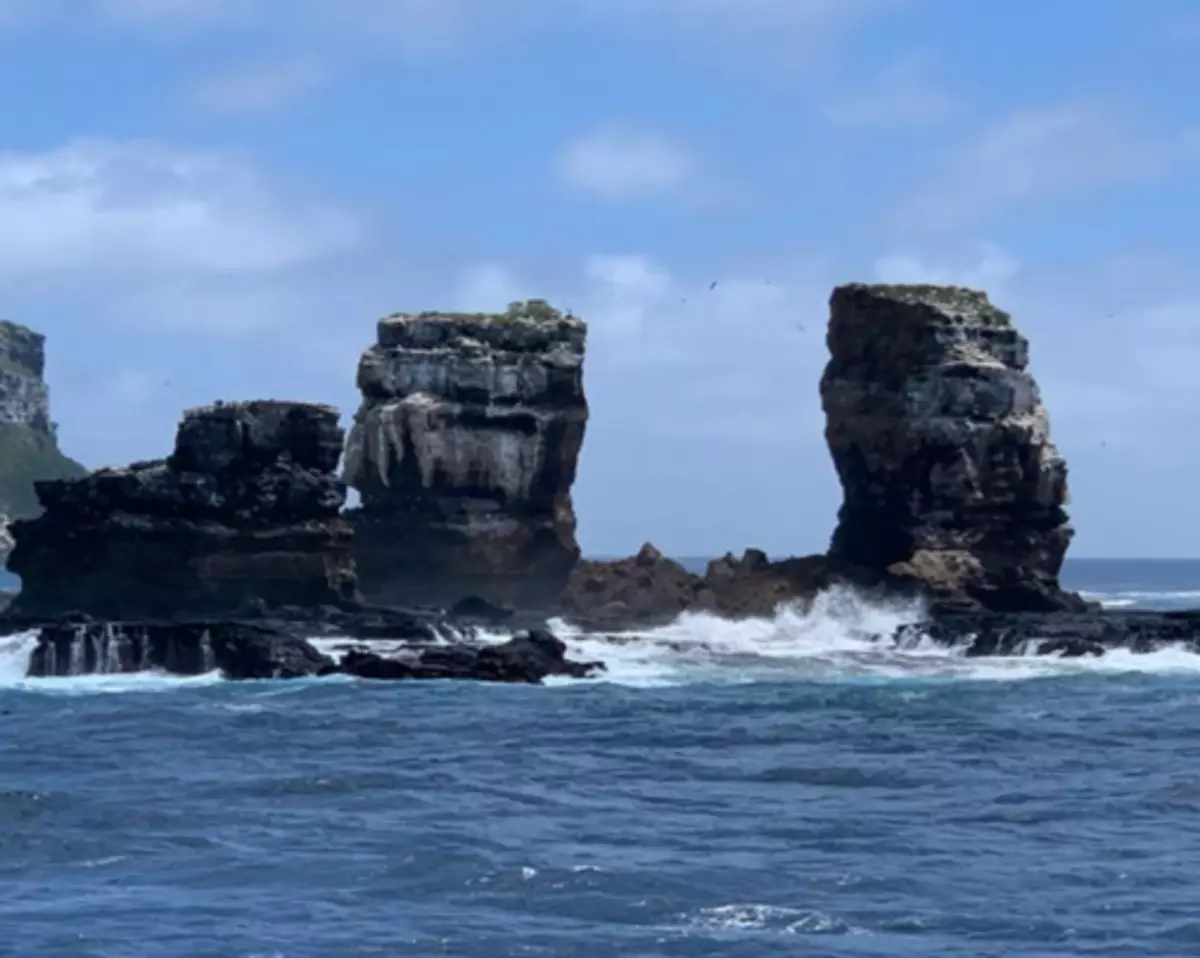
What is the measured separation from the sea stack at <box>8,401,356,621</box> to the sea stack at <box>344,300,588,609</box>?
11.0 meters

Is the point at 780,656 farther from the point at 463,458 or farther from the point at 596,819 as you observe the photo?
the point at 596,819

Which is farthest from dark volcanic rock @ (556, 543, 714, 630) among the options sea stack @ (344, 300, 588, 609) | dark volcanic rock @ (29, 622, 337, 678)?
dark volcanic rock @ (29, 622, 337, 678)

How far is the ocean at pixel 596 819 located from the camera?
29016 mm

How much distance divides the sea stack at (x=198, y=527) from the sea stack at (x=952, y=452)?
2175 centimetres

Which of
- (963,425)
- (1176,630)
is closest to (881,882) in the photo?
(1176,630)

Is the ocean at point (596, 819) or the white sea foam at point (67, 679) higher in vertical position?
the white sea foam at point (67, 679)

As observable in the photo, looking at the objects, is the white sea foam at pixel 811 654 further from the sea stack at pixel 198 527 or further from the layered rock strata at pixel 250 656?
the sea stack at pixel 198 527

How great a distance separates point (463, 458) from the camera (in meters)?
86.3

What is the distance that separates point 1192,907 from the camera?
30.2 metres

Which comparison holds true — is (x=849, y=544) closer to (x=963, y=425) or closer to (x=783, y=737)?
(x=963, y=425)

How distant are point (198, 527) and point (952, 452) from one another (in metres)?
27.4

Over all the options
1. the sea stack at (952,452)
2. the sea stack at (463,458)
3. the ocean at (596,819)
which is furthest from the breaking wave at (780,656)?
the sea stack at (463,458)

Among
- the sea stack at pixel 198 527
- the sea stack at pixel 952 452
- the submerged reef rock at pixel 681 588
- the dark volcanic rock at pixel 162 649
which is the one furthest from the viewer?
the submerged reef rock at pixel 681 588

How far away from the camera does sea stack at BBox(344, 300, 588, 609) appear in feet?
283
